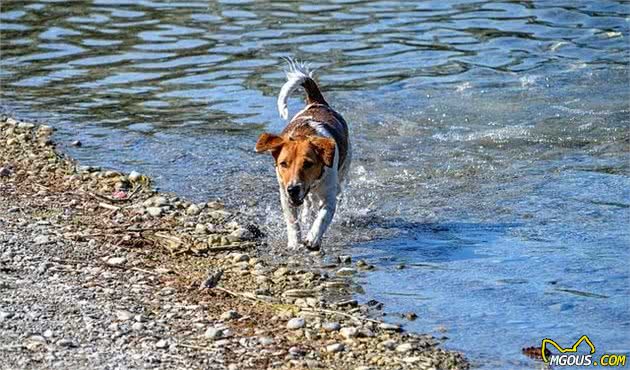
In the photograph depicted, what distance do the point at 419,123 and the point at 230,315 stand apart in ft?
18.6

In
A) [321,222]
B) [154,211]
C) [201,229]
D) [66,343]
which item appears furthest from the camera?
[154,211]

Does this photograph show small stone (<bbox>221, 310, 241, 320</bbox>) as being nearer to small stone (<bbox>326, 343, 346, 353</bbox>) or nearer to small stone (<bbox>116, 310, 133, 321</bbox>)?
small stone (<bbox>116, 310, 133, 321</bbox>)

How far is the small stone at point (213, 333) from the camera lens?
21.8ft

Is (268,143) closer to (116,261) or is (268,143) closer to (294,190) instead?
(294,190)

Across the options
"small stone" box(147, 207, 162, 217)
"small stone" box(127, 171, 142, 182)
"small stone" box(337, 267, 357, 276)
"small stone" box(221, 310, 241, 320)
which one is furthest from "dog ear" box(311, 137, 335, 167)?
"small stone" box(127, 171, 142, 182)

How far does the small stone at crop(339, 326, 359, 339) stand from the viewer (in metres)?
6.79

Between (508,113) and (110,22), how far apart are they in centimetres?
649

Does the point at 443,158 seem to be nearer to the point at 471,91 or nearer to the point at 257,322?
the point at 471,91

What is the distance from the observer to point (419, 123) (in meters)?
12.3

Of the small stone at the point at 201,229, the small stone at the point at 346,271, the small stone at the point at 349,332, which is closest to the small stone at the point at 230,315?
the small stone at the point at 349,332

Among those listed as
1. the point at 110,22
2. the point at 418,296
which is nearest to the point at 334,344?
the point at 418,296

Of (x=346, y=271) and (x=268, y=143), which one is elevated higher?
(x=268, y=143)

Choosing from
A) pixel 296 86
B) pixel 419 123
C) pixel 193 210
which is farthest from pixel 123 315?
pixel 419 123

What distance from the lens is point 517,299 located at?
7.52 metres
